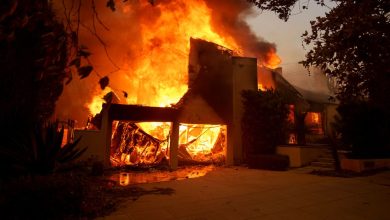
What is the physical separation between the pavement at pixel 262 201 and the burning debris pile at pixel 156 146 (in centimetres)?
768

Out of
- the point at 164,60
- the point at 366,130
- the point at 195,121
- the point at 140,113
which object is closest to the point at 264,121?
the point at 195,121

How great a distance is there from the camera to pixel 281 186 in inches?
398

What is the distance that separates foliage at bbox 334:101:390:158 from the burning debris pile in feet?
26.2

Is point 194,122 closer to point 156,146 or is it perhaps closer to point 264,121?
point 156,146

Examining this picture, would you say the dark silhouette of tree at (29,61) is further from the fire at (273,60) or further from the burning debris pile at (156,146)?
the fire at (273,60)

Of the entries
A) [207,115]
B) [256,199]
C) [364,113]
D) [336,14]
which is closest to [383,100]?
[336,14]

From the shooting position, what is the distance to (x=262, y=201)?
7676mm

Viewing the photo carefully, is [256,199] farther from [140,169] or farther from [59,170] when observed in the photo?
[140,169]

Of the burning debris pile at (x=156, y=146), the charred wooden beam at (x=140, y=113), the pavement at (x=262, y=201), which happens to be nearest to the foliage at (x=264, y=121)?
the burning debris pile at (x=156, y=146)

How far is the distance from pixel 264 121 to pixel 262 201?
1077cm

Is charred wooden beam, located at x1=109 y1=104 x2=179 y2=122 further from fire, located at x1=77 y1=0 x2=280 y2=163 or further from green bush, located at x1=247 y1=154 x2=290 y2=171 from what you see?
green bush, located at x1=247 y1=154 x2=290 y2=171

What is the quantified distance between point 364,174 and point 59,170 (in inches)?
508

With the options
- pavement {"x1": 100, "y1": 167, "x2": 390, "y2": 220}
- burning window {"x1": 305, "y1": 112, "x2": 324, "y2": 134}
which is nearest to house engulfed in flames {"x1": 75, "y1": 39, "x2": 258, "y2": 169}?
pavement {"x1": 100, "y1": 167, "x2": 390, "y2": 220}

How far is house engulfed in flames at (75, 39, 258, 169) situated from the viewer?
16156 mm
